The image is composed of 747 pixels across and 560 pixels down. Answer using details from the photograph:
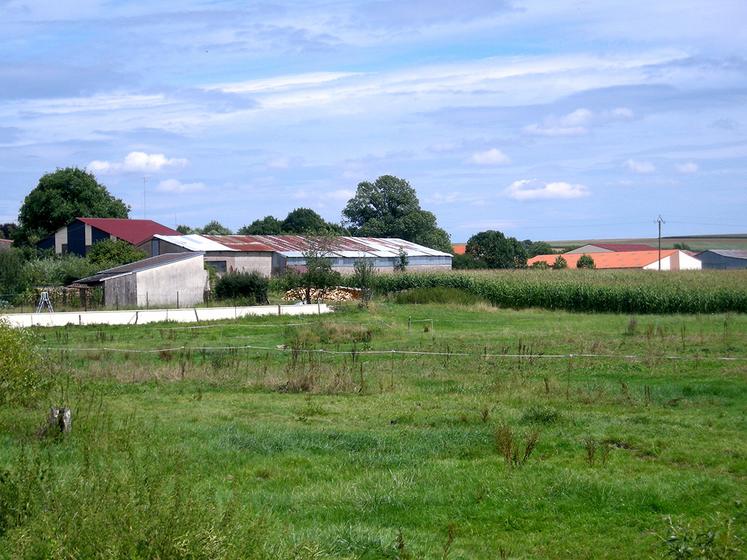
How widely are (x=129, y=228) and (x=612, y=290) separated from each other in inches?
1734

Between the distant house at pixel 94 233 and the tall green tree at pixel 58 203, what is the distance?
31.3 ft

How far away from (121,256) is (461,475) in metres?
57.9

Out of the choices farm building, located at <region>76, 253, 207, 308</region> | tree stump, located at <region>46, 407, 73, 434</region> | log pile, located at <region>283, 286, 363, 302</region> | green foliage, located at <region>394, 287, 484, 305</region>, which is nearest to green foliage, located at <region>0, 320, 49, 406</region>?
tree stump, located at <region>46, 407, 73, 434</region>

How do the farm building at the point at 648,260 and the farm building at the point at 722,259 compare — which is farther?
the farm building at the point at 722,259

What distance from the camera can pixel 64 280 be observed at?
59.5 metres

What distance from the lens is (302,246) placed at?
241 feet

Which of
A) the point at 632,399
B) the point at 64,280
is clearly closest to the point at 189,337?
the point at 632,399

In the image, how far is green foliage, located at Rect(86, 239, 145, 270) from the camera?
6412 cm

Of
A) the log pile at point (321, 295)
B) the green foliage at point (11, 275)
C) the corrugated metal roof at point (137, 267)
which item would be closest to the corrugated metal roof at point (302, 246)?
the corrugated metal roof at point (137, 267)

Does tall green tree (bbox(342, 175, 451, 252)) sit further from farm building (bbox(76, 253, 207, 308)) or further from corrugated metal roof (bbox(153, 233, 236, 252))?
farm building (bbox(76, 253, 207, 308))

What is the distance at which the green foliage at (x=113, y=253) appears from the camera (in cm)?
6412

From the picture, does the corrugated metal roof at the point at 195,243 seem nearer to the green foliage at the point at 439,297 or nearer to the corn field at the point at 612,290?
the corn field at the point at 612,290

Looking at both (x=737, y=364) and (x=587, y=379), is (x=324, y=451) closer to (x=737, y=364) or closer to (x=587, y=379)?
(x=587, y=379)

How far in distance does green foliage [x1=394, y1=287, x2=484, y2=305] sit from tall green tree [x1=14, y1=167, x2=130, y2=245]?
4810 centimetres
